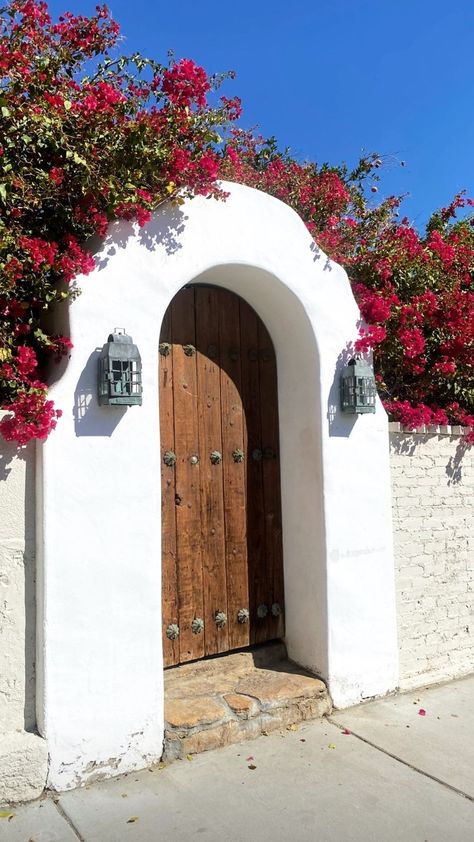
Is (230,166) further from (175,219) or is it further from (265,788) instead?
(265,788)

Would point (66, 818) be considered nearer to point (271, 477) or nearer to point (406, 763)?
point (406, 763)

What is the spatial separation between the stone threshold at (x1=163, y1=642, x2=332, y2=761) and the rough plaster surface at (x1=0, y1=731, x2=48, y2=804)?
0.68 metres

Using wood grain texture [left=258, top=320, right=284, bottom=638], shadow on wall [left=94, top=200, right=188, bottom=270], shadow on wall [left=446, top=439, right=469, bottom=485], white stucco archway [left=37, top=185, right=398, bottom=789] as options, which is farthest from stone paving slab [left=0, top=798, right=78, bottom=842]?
shadow on wall [left=446, top=439, right=469, bottom=485]

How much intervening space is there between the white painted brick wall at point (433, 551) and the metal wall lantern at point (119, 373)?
209 cm

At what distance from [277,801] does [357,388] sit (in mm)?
2424

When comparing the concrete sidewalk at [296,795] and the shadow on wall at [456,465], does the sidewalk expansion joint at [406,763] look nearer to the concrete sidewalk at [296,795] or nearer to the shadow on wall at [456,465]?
the concrete sidewalk at [296,795]

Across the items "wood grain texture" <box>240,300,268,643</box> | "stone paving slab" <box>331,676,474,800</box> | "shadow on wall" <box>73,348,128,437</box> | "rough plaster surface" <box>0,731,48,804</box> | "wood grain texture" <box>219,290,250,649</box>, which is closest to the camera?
"rough plaster surface" <box>0,731,48,804</box>

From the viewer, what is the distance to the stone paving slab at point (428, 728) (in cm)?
350

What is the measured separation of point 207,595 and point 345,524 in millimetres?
1011

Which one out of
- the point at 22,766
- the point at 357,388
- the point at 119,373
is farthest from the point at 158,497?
the point at 357,388

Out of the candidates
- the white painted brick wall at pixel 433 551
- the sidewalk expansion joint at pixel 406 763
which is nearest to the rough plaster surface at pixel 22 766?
the sidewalk expansion joint at pixel 406 763

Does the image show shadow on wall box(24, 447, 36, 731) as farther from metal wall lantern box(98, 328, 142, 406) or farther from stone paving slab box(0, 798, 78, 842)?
metal wall lantern box(98, 328, 142, 406)

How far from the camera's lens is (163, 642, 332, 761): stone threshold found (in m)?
3.58

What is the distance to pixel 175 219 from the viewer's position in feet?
12.4
